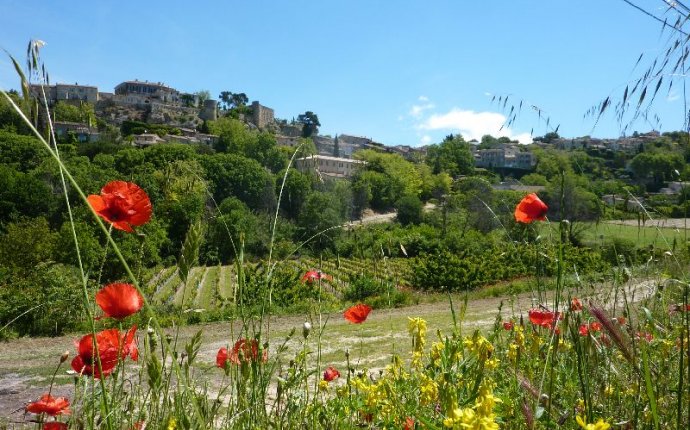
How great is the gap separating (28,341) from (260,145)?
183 feet

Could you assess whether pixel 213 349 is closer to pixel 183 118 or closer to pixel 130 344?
pixel 130 344

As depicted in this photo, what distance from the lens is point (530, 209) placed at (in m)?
1.70

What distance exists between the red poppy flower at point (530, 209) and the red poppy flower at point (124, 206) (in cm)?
110

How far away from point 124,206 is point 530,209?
1187 mm

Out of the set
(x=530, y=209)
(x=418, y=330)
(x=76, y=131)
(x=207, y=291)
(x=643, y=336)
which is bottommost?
(x=207, y=291)

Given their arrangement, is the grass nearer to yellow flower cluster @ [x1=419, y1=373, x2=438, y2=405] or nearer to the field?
the field

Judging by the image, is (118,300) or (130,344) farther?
(130,344)

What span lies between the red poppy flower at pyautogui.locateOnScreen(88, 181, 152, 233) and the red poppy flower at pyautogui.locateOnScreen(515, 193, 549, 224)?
110cm

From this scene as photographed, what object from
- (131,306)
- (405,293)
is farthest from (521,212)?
(405,293)

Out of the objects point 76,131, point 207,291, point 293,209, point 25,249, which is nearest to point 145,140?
point 207,291

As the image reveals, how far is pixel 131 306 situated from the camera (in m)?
1.17

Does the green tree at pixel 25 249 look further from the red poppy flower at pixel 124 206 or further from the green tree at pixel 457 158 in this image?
the red poppy flower at pixel 124 206

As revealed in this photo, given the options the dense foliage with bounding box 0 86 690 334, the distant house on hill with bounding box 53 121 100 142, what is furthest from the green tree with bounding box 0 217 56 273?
the distant house on hill with bounding box 53 121 100 142

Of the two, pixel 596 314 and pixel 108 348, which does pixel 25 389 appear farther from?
pixel 596 314
